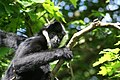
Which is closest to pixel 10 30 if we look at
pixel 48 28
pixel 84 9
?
pixel 48 28

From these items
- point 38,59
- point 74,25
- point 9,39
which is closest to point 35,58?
point 38,59

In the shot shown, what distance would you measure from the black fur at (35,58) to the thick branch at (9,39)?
2.79 feet

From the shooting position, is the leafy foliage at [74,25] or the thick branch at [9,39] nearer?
the leafy foliage at [74,25]

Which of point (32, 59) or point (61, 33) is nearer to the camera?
point (32, 59)

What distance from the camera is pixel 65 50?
4.50m

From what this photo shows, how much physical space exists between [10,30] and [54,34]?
3.01 feet

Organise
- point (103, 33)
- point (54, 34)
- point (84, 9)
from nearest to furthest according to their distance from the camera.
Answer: point (54, 34)
point (103, 33)
point (84, 9)

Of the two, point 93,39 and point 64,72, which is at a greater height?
point 93,39

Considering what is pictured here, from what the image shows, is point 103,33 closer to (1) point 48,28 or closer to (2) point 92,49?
(2) point 92,49

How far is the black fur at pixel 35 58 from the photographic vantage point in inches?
179

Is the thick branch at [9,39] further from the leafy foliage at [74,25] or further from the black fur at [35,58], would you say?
the black fur at [35,58]

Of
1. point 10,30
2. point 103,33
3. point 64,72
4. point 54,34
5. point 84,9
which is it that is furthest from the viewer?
point 84,9

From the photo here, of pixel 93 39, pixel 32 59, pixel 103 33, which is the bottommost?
pixel 93 39

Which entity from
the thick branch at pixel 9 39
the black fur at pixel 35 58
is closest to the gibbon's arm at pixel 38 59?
the black fur at pixel 35 58
